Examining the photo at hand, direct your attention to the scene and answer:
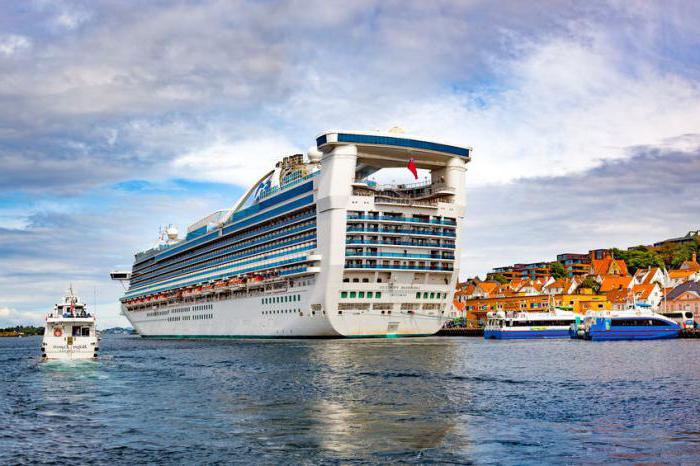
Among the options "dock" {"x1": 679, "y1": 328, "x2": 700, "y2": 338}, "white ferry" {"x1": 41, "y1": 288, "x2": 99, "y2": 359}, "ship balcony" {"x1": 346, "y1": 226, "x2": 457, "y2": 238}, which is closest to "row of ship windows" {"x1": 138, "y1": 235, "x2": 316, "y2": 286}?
"ship balcony" {"x1": 346, "y1": 226, "x2": 457, "y2": 238}

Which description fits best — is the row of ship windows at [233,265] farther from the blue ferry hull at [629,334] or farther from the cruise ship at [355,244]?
the blue ferry hull at [629,334]

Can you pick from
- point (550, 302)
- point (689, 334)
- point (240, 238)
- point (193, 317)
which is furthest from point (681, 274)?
point (193, 317)

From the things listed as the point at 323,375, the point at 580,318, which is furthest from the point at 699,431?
the point at 580,318

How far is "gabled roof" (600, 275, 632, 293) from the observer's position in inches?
6170

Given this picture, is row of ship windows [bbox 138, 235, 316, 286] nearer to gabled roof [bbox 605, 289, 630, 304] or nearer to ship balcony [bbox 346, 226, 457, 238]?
ship balcony [bbox 346, 226, 457, 238]

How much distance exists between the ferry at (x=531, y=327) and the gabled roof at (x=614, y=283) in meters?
40.2

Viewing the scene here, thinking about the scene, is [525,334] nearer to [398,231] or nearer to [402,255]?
[402,255]

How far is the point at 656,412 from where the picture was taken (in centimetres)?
2902

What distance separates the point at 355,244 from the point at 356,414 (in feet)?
179

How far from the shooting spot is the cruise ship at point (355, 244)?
83375 millimetres

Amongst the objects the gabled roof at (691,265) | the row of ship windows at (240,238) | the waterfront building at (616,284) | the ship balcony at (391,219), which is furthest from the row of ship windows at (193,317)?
the gabled roof at (691,265)

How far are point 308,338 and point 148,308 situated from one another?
8062cm

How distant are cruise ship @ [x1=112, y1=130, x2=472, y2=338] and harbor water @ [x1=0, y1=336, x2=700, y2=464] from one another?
1209 inches

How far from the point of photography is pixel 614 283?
527ft
